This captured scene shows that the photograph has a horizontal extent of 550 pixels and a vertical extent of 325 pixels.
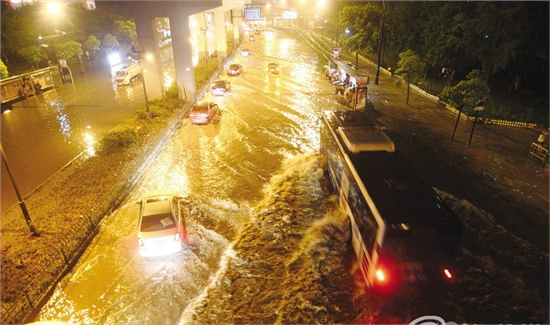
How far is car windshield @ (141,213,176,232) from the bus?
650cm

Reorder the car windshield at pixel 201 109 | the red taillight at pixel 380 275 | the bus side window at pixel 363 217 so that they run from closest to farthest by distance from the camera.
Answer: the red taillight at pixel 380 275, the bus side window at pixel 363 217, the car windshield at pixel 201 109

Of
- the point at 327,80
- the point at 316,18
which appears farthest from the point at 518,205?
the point at 316,18

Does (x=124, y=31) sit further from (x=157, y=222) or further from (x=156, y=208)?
(x=157, y=222)

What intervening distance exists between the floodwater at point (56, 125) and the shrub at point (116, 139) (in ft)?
2.64

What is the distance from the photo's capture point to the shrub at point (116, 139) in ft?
62.7

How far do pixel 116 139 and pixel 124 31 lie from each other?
47.3 metres

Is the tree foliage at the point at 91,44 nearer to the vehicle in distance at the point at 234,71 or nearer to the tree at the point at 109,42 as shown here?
the tree at the point at 109,42

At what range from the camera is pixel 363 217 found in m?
9.55

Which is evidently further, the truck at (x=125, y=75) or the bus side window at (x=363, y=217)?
the truck at (x=125, y=75)

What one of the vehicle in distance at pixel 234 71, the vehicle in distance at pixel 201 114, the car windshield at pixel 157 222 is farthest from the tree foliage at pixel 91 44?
the car windshield at pixel 157 222

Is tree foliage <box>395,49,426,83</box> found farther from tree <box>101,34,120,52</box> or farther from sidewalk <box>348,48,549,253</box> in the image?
tree <box>101,34,120,52</box>

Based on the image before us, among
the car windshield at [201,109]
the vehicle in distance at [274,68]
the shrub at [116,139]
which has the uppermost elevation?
the vehicle in distance at [274,68]

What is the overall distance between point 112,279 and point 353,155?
9216 mm

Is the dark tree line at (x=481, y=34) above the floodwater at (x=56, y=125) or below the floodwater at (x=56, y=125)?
above
